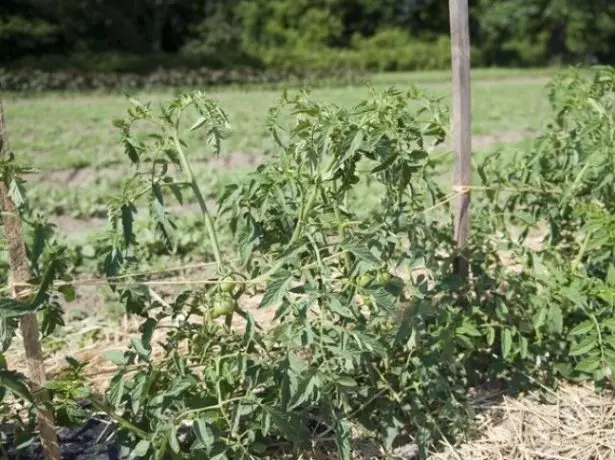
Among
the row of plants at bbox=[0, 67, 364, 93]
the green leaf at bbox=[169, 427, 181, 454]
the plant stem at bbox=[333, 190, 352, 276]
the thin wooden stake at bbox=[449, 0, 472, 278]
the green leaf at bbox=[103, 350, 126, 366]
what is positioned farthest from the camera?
the row of plants at bbox=[0, 67, 364, 93]

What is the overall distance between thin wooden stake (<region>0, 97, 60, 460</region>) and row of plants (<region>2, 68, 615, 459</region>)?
0.04 m

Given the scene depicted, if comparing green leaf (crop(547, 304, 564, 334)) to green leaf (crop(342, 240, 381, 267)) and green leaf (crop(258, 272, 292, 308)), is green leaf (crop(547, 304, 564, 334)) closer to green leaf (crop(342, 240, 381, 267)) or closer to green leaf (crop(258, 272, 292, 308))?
green leaf (crop(342, 240, 381, 267))

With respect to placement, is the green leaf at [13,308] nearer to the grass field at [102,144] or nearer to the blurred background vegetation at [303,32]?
the grass field at [102,144]

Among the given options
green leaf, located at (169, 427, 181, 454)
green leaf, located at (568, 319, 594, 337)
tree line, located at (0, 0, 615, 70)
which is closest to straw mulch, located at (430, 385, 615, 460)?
green leaf, located at (568, 319, 594, 337)

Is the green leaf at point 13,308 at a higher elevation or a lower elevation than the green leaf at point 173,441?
higher

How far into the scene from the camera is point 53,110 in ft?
45.3

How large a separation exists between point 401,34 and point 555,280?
34768 millimetres

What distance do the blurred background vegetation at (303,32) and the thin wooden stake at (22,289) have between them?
2421 cm

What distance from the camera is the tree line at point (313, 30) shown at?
1195 inches

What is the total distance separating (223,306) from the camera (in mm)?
2121

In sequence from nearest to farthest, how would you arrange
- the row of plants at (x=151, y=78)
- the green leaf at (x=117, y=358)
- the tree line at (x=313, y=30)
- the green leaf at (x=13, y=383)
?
the green leaf at (x=13, y=383) → the green leaf at (x=117, y=358) → the row of plants at (x=151, y=78) → the tree line at (x=313, y=30)

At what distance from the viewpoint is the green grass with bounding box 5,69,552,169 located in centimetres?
831

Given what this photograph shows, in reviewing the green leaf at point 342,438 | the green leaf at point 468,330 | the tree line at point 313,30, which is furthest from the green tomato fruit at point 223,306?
the tree line at point 313,30

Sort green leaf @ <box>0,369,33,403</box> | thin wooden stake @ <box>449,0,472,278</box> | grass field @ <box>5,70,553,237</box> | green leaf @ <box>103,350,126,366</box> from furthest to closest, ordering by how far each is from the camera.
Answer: grass field @ <box>5,70,553,237</box> < thin wooden stake @ <box>449,0,472,278</box> < green leaf @ <box>103,350,126,366</box> < green leaf @ <box>0,369,33,403</box>
